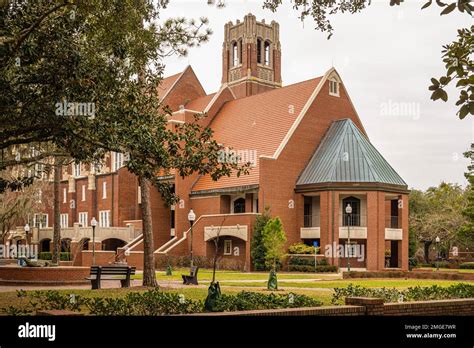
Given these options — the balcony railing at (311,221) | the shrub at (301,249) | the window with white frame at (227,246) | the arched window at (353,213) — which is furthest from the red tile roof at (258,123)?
the arched window at (353,213)

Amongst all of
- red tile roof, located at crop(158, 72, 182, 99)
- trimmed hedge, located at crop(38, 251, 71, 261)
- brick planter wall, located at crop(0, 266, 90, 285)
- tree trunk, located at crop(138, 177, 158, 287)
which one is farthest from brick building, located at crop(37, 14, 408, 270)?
tree trunk, located at crop(138, 177, 158, 287)

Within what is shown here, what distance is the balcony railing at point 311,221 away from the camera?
50938 millimetres

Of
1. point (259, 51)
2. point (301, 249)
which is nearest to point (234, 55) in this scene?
point (259, 51)

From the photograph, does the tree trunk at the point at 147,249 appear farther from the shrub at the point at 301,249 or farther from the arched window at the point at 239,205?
the arched window at the point at 239,205

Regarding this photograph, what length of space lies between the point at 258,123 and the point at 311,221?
33.0ft

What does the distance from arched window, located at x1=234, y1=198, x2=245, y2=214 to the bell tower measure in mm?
23755

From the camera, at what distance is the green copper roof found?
1912 inches

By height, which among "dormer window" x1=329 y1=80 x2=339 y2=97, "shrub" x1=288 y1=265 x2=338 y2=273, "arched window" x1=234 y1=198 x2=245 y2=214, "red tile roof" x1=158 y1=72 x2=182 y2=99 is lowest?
"shrub" x1=288 y1=265 x2=338 y2=273

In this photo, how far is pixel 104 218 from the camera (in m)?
65.7

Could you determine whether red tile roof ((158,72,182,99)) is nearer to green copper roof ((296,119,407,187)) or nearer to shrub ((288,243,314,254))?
green copper roof ((296,119,407,187))

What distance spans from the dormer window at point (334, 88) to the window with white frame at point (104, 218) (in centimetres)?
2571
